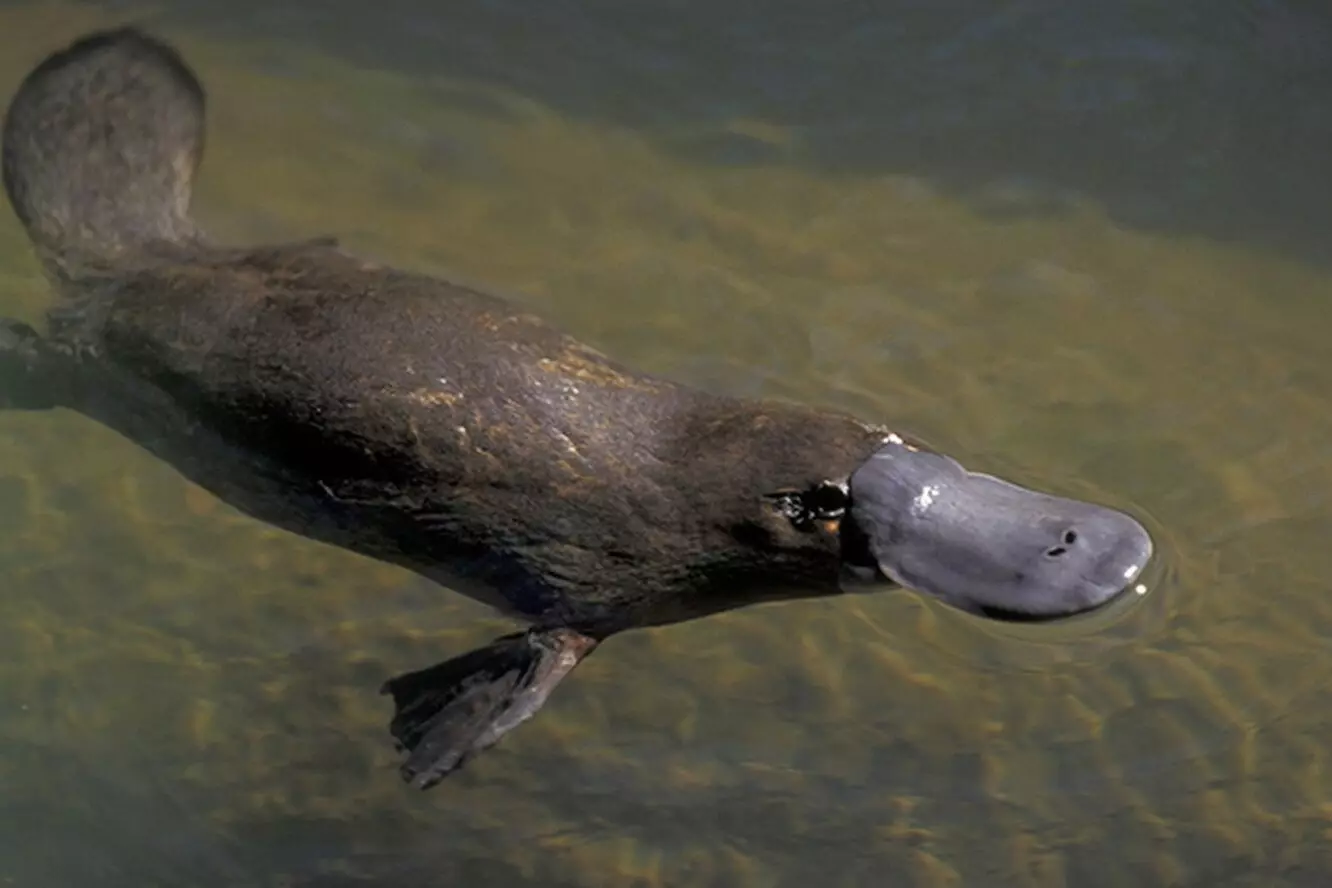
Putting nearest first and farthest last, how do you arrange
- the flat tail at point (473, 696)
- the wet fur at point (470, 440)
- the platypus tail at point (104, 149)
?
the wet fur at point (470, 440) → the flat tail at point (473, 696) → the platypus tail at point (104, 149)

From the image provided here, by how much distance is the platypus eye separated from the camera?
9.30 ft

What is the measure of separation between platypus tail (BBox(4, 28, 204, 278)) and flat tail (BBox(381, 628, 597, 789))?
1.15 metres

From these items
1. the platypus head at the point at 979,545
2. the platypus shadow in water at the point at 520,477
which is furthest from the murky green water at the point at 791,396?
the platypus head at the point at 979,545

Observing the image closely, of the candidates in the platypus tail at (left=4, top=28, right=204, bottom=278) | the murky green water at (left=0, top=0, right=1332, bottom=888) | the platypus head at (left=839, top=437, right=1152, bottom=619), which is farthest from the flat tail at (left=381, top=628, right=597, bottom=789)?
the platypus tail at (left=4, top=28, right=204, bottom=278)

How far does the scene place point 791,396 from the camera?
412cm

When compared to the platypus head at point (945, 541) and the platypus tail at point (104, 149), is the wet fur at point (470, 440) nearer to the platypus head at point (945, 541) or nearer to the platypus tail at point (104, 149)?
the platypus head at point (945, 541)

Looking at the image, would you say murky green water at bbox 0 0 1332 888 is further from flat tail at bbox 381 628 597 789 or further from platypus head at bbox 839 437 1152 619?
platypus head at bbox 839 437 1152 619

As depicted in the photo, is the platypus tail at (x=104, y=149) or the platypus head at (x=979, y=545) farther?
the platypus tail at (x=104, y=149)

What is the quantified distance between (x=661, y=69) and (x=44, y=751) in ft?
8.39

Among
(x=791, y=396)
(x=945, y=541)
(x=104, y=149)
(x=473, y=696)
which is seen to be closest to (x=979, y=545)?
(x=945, y=541)

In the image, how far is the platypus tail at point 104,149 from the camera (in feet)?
11.9

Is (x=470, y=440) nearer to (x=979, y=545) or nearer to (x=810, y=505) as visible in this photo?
(x=810, y=505)

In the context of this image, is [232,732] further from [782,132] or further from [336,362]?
[782,132]

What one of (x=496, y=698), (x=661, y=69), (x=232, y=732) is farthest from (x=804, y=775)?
(x=661, y=69)
